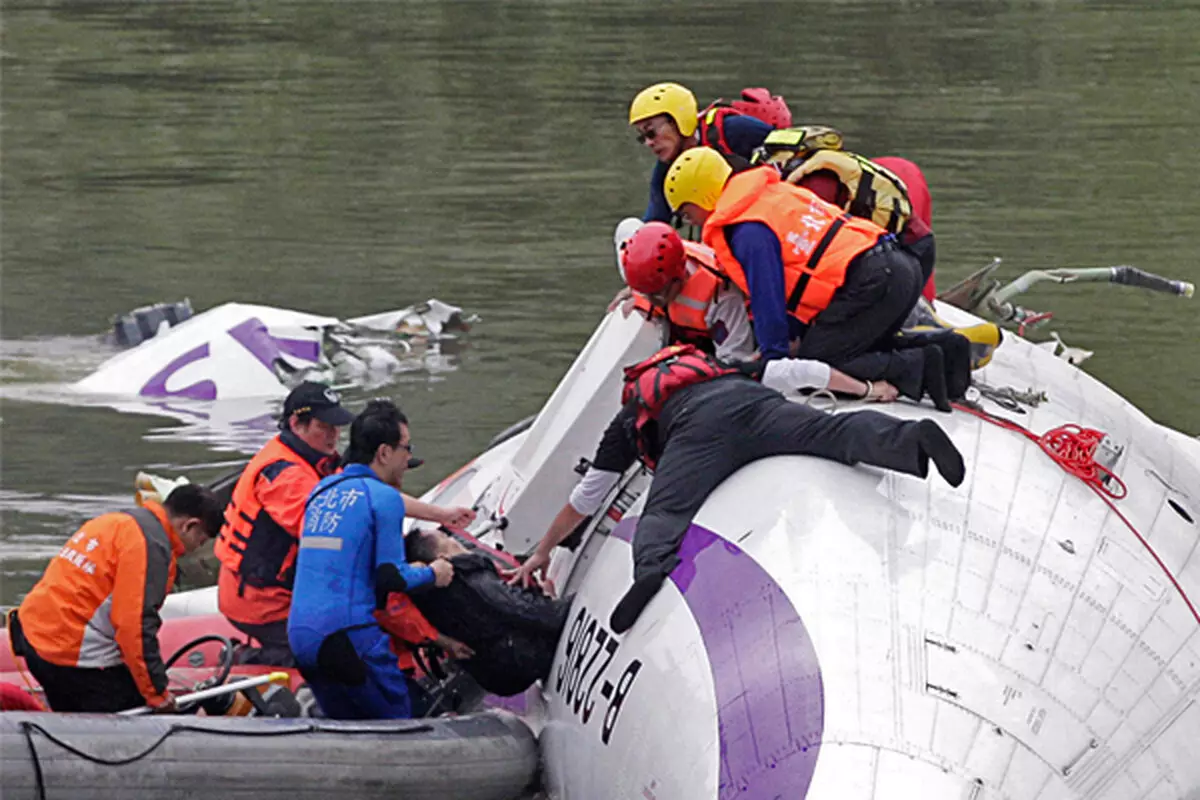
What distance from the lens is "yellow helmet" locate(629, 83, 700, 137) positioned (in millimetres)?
10164

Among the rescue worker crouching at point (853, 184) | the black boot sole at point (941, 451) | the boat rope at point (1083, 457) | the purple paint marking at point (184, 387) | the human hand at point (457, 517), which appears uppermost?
the rescue worker crouching at point (853, 184)

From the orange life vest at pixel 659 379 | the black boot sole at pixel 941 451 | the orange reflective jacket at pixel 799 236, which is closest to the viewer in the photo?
the black boot sole at pixel 941 451

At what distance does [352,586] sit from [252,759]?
88cm

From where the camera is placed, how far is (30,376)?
17781 mm

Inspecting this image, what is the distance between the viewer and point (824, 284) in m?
8.47

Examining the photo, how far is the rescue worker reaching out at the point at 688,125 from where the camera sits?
1020 cm

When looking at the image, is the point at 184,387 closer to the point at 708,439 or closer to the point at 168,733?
the point at 168,733

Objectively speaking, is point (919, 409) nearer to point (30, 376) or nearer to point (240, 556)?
point (240, 556)

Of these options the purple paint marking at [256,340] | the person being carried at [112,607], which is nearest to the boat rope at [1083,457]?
the person being carried at [112,607]

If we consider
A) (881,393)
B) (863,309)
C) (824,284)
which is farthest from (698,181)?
(881,393)

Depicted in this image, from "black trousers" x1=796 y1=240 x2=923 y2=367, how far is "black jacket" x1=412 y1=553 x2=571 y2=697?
150 cm

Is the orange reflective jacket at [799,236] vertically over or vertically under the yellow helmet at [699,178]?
under

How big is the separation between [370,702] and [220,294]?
41.1 ft

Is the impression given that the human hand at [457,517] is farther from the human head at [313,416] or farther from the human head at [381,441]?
the human head at [313,416]
